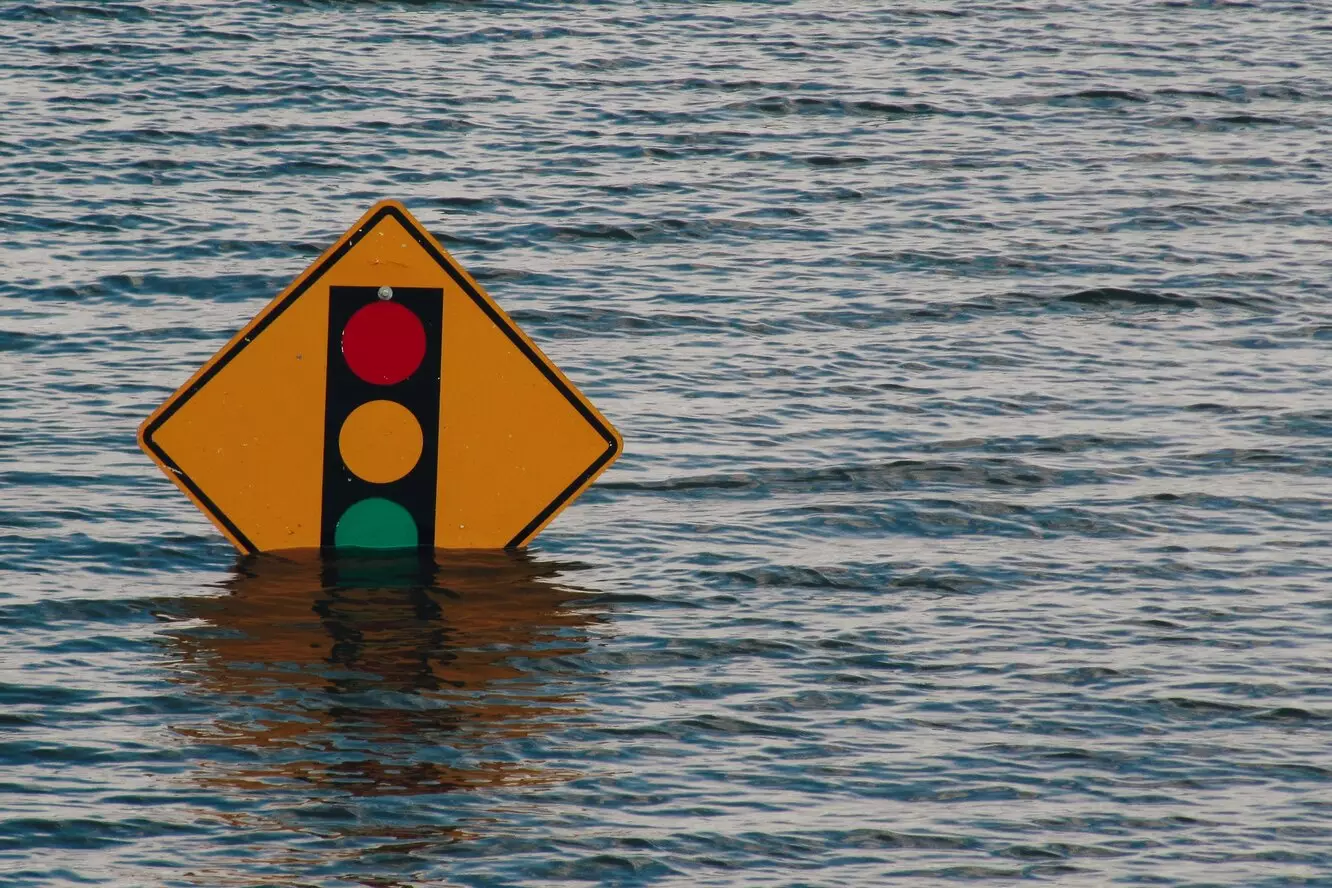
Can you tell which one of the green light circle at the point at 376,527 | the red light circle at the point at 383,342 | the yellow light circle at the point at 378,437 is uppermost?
the red light circle at the point at 383,342

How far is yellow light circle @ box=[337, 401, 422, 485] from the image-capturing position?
9305mm

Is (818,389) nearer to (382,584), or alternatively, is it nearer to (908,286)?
(908,286)

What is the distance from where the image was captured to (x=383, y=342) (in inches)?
366

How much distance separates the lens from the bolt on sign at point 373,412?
364 inches

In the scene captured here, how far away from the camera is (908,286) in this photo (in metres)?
15.7

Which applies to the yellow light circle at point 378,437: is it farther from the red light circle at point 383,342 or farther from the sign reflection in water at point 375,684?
the sign reflection in water at point 375,684

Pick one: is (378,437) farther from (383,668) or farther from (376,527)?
(383,668)

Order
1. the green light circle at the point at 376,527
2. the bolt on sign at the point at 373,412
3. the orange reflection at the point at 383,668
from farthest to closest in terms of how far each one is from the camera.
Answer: the green light circle at the point at 376,527, the bolt on sign at the point at 373,412, the orange reflection at the point at 383,668

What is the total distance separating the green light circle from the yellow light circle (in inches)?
7.5

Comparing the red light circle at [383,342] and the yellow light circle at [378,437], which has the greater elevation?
the red light circle at [383,342]

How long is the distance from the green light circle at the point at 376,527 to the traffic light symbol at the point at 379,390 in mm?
64

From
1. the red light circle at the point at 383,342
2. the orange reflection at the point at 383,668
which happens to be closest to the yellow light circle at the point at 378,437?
the red light circle at the point at 383,342

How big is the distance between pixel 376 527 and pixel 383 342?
861 millimetres

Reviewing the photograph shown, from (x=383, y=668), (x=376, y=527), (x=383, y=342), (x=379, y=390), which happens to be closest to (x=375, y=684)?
(x=383, y=668)
